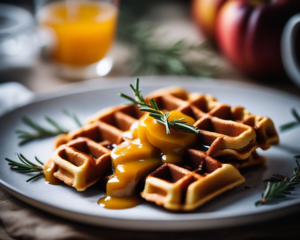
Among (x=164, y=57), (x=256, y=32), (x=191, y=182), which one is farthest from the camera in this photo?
(x=164, y=57)

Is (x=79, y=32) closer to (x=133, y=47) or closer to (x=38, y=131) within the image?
(x=133, y=47)

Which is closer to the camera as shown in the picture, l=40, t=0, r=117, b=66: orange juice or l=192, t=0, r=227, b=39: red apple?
l=40, t=0, r=117, b=66: orange juice

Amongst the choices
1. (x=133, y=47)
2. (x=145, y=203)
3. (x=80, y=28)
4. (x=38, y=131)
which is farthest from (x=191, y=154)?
(x=133, y=47)

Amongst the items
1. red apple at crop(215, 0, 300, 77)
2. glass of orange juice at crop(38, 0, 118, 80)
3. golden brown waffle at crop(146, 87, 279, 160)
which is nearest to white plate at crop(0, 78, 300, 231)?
golden brown waffle at crop(146, 87, 279, 160)

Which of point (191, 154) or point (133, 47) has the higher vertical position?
point (133, 47)

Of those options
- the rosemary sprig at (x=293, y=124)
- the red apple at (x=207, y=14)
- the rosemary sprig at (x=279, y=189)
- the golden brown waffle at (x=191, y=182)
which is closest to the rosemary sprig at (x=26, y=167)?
the golden brown waffle at (x=191, y=182)

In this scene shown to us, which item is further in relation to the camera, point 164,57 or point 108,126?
point 164,57

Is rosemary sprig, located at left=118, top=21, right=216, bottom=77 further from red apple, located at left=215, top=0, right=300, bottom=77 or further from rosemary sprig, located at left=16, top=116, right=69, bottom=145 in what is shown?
rosemary sprig, located at left=16, top=116, right=69, bottom=145

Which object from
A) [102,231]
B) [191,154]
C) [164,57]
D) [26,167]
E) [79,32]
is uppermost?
[79,32]

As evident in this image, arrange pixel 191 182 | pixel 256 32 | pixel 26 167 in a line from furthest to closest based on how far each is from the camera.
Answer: pixel 256 32, pixel 26 167, pixel 191 182
